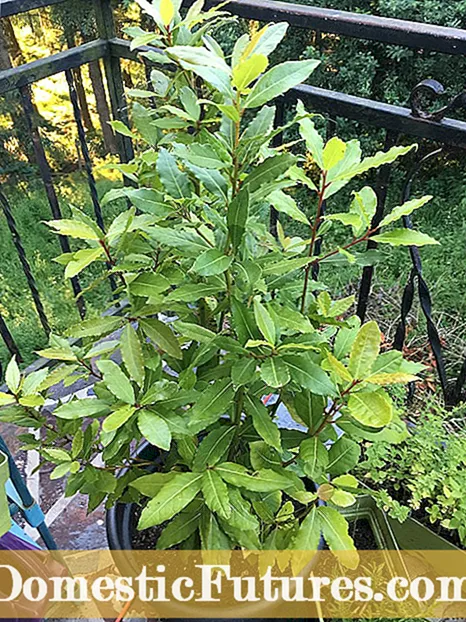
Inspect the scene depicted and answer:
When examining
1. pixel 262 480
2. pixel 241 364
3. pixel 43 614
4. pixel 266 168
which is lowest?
pixel 43 614

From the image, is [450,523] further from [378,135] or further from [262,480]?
[378,135]

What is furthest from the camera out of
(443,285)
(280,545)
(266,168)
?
(443,285)

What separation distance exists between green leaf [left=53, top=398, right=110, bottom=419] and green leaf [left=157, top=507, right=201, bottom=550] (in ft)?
0.67

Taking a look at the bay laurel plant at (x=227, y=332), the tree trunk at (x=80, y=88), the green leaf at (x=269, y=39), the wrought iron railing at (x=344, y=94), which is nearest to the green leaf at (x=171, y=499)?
the bay laurel plant at (x=227, y=332)

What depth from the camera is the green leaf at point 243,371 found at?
0.70 meters

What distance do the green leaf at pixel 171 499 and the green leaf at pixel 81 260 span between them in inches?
12.1

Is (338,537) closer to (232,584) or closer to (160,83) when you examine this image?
(232,584)

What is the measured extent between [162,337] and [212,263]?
0.65 ft

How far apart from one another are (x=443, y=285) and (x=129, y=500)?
211 centimetres

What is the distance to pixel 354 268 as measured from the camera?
2.93 metres

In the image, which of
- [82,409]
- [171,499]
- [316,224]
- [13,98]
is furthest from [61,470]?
[13,98]

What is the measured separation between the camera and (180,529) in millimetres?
857

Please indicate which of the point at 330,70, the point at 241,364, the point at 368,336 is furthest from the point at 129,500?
the point at 330,70

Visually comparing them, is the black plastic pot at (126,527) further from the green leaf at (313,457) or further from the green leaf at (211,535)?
the green leaf at (313,457)
